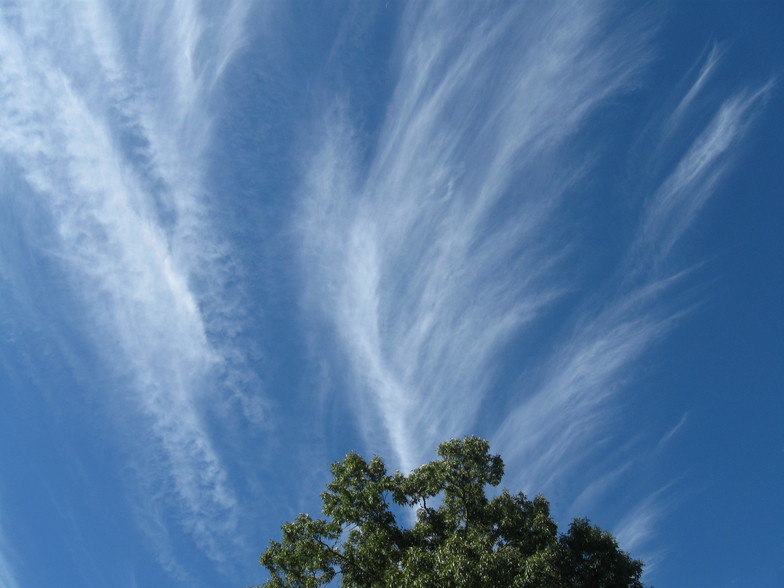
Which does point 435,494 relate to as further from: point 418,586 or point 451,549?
point 418,586

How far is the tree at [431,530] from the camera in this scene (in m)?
23.2

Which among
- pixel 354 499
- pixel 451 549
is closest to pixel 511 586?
pixel 451 549

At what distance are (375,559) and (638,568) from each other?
13650 millimetres

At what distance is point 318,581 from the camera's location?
76.2 feet

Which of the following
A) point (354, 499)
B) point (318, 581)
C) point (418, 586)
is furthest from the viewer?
point (354, 499)

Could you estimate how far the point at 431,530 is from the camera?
24.8 m

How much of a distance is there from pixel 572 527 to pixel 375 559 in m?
11.0

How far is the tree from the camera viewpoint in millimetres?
23203

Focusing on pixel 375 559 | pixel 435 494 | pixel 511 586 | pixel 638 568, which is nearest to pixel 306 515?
pixel 375 559

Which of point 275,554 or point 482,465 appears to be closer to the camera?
point 275,554

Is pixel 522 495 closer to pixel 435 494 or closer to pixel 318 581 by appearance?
pixel 435 494

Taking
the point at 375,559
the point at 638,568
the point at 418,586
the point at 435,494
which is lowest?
the point at 638,568

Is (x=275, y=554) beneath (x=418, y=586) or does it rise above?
above

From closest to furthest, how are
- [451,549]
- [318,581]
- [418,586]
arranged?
[418,586] < [451,549] < [318,581]
